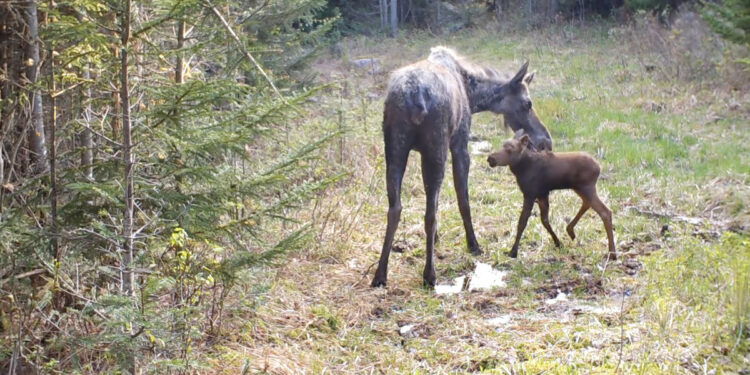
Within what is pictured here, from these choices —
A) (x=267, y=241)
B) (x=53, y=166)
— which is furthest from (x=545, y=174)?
(x=53, y=166)

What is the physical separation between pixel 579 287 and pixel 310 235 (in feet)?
9.80

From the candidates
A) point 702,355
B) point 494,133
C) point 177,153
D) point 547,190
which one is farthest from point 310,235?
point 494,133

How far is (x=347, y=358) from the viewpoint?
16.7 feet

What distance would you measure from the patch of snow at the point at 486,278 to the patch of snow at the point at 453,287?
0.09 metres

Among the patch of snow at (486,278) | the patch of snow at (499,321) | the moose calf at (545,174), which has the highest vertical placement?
the moose calf at (545,174)

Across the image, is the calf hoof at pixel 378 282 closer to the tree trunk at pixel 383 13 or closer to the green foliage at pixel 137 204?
the green foliage at pixel 137 204

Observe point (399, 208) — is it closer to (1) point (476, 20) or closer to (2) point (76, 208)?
(2) point (76, 208)

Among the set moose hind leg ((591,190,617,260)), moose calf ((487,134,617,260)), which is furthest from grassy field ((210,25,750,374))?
moose calf ((487,134,617,260))

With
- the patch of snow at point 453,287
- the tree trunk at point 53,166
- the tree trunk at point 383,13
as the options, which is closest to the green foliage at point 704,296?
the patch of snow at point 453,287

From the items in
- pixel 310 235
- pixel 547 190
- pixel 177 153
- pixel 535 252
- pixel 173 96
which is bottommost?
pixel 535 252

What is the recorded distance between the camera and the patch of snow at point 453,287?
6.55 meters

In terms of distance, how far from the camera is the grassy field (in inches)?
187

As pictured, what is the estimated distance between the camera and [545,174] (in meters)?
7.36

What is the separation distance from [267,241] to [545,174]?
9.61ft
